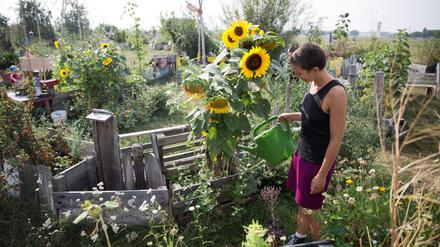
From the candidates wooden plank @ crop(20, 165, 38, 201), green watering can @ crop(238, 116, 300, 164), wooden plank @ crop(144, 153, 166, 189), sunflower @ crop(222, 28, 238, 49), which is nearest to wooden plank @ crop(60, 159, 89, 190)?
wooden plank @ crop(20, 165, 38, 201)

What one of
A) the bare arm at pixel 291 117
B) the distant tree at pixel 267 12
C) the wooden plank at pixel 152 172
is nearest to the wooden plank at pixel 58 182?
the wooden plank at pixel 152 172

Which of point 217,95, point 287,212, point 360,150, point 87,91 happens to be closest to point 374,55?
point 360,150

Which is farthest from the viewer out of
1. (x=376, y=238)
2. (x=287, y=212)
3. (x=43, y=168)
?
(x=287, y=212)

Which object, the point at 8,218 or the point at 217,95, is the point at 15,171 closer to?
the point at 8,218

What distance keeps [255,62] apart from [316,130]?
640 mm

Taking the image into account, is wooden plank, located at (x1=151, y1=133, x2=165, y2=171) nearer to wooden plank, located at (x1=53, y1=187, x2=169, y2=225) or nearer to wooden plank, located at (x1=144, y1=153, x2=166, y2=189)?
wooden plank, located at (x1=144, y1=153, x2=166, y2=189)

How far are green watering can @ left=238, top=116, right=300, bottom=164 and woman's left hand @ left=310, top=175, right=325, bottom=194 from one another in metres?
0.55

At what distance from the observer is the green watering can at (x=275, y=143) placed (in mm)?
2629

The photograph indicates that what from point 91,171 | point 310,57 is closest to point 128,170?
point 91,171

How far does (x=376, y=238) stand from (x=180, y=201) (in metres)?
1.41

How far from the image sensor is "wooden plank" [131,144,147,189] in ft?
9.64

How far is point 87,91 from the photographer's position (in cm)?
561

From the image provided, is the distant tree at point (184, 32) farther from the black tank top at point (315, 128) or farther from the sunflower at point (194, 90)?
the black tank top at point (315, 128)

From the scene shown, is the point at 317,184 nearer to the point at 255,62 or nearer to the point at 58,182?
the point at 255,62
